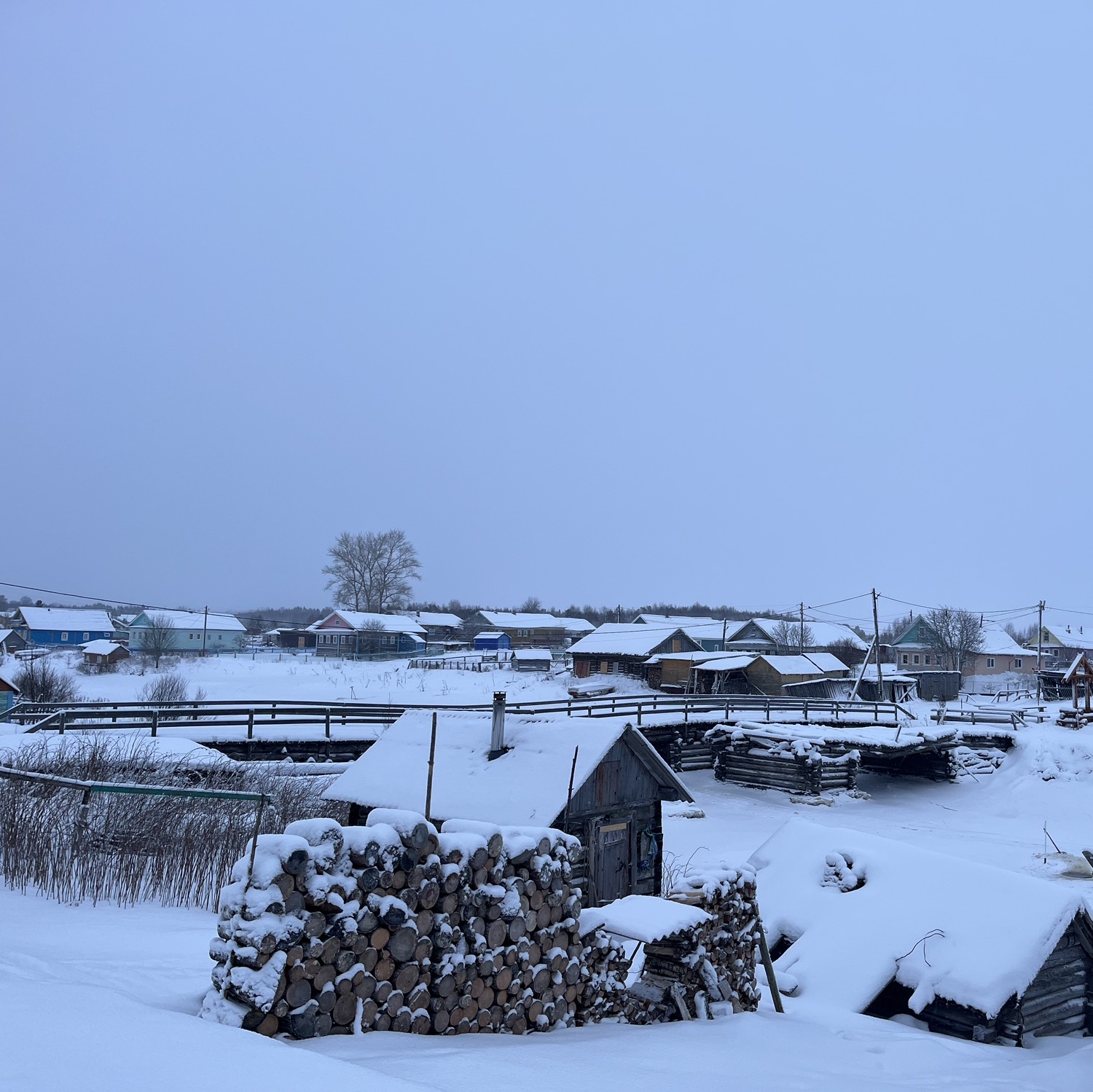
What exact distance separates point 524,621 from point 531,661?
3529 centimetres

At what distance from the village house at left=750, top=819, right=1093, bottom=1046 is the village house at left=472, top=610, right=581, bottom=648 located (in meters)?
93.6

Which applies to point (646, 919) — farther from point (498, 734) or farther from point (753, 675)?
point (753, 675)

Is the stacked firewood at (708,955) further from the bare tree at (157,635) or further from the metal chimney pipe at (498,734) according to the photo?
the bare tree at (157,635)

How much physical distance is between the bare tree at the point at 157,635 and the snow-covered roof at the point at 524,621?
40827 mm

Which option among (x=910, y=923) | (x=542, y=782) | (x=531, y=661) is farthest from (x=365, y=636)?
(x=910, y=923)

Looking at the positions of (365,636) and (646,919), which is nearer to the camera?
(646,919)

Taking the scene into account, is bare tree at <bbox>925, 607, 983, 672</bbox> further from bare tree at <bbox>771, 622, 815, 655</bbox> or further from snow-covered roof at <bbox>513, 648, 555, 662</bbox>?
snow-covered roof at <bbox>513, 648, 555, 662</bbox>

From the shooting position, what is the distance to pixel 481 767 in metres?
15.0

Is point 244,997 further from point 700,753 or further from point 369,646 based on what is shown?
point 369,646

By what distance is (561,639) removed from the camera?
110 m

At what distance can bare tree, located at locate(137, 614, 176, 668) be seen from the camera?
7484 cm

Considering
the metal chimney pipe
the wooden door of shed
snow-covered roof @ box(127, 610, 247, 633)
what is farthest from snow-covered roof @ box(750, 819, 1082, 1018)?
snow-covered roof @ box(127, 610, 247, 633)

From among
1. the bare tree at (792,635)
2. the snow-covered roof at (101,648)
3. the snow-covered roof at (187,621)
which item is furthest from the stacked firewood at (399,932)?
the snow-covered roof at (187,621)

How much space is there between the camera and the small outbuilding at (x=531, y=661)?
7450 centimetres
